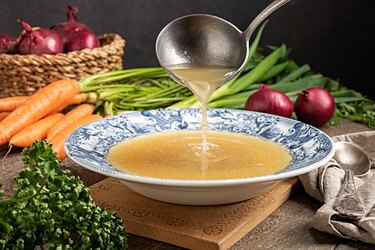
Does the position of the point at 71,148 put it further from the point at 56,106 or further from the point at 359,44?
the point at 359,44

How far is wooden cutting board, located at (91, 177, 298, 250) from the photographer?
1.41 meters

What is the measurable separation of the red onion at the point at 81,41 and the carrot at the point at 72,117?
34 cm

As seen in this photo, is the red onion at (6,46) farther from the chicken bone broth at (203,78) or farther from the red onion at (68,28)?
the chicken bone broth at (203,78)

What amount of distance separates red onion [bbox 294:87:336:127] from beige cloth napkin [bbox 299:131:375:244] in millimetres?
387

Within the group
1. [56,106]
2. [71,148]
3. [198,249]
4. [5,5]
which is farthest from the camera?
[5,5]

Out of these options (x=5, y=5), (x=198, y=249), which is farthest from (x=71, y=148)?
(x=5, y=5)

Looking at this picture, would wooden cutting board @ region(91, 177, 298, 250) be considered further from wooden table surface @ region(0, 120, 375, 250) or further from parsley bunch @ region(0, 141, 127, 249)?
parsley bunch @ region(0, 141, 127, 249)

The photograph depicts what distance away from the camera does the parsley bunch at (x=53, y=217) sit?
47.6 inches

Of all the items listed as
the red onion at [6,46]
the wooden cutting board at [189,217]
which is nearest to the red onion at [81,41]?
the red onion at [6,46]

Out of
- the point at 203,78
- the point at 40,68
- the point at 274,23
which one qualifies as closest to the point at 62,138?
the point at 40,68

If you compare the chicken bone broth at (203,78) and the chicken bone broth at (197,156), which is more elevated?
the chicken bone broth at (203,78)

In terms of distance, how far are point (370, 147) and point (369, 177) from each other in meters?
0.23

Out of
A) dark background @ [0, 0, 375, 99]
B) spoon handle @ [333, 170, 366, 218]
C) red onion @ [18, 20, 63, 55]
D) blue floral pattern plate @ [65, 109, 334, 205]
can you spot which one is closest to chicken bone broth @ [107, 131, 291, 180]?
blue floral pattern plate @ [65, 109, 334, 205]

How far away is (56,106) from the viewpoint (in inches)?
92.1
